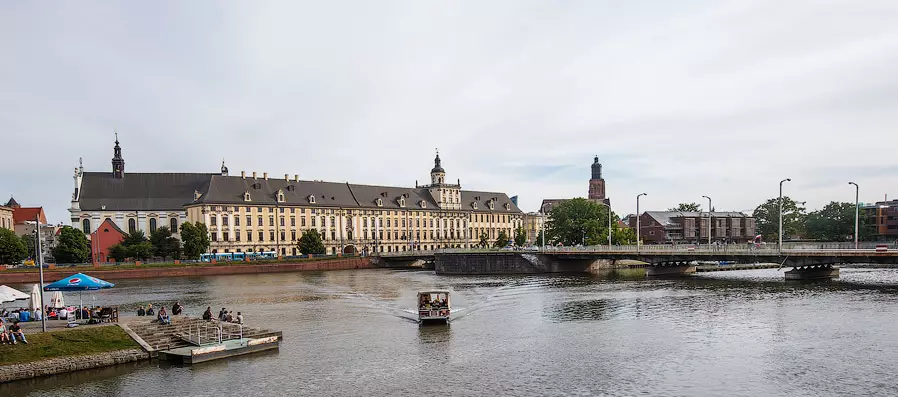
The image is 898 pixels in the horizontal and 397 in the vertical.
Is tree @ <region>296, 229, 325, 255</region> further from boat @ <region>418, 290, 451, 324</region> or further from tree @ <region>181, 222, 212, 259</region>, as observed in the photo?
boat @ <region>418, 290, 451, 324</region>

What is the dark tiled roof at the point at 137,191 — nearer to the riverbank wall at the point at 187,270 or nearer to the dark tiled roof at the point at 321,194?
the dark tiled roof at the point at 321,194

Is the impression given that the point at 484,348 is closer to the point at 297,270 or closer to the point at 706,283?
the point at 706,283

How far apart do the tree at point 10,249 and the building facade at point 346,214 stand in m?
34.7

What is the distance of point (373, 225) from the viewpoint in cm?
16338

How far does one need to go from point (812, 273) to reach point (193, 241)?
107m

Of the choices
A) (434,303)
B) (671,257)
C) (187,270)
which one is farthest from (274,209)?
(434,303)

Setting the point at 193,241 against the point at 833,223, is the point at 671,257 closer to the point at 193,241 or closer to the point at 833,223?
the point at 193,241

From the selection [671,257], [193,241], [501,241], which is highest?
[193,241]

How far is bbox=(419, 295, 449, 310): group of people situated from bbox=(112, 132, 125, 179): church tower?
131 m

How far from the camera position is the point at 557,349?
125ft

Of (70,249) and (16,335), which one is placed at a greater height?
(16,335)

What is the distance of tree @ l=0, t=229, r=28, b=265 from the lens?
10671cm

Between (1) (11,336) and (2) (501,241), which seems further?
(2) (501,241)

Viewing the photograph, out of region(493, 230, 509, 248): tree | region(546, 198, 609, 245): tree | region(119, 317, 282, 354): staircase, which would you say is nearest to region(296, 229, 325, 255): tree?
region(546, 198, 609, 245): tree
